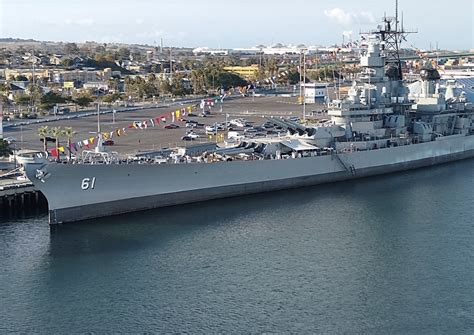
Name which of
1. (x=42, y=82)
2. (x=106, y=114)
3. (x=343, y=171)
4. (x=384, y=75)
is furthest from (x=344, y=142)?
(x=42, y=82)

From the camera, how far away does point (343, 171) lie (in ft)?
101

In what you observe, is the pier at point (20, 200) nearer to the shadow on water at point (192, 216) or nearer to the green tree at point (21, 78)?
the shadow on water at point (192, 216)

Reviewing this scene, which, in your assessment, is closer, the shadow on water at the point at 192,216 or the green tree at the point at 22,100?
the shadow on water at the point at 192,216

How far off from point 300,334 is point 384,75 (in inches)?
883

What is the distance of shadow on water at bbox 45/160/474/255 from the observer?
2156cm

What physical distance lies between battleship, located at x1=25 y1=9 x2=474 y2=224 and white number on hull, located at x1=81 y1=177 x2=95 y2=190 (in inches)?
1.3

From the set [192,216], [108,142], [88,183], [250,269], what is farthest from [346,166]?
[250,269]

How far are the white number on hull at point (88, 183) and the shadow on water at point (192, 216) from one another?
3.87 feet

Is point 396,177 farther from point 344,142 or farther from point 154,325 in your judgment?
point 154,325

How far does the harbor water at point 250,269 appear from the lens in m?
15.7

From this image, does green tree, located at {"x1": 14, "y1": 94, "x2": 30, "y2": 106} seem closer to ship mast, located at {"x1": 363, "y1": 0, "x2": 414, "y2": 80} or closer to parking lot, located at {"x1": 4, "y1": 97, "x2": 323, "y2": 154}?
parking lot, located at {"x1": 4, "y1": 97, "x2": 323, "y2": 154}

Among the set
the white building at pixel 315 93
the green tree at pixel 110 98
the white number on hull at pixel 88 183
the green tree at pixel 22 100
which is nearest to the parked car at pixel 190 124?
the green tree at pixel 110 98

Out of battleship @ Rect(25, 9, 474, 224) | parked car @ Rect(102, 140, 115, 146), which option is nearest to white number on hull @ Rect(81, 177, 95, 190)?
battleship @ Rect(25, 9, 474, 224)

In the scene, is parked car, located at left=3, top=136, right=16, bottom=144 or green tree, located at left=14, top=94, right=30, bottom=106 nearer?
parked car, located at left=3, top=136, right=16, bottom=144
